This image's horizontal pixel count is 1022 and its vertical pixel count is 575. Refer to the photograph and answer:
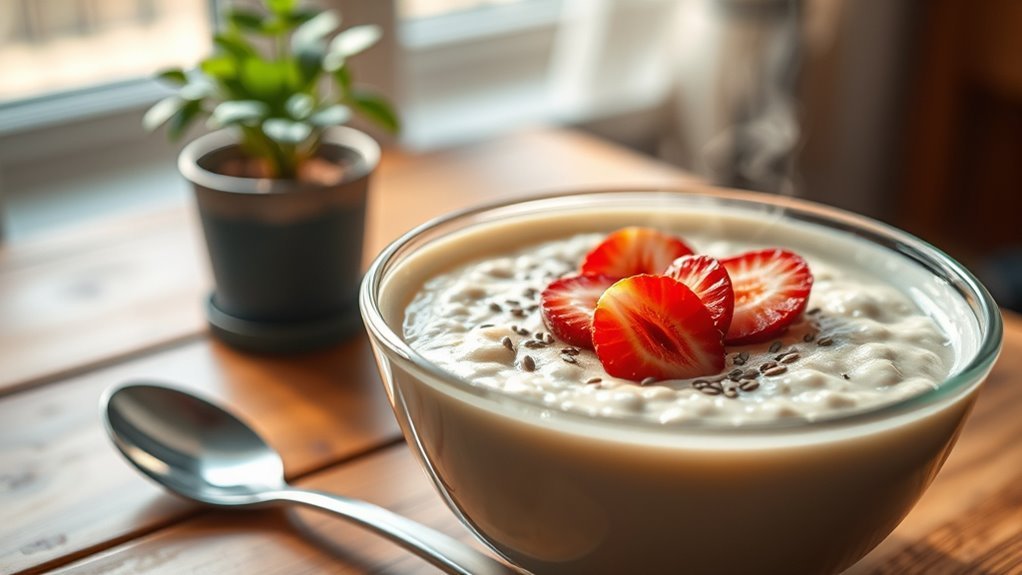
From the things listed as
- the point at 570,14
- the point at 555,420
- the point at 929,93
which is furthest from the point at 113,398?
the point at 929,93

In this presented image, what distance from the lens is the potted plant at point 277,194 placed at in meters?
0.99

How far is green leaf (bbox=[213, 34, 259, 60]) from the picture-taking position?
3.29 feet

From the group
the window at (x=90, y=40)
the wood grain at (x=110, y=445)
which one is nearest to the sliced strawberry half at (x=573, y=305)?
the wood grain at (x=110, y=445)

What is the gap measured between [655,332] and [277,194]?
0.44 m

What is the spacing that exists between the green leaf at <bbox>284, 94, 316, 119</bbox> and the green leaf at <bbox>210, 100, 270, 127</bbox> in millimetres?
27

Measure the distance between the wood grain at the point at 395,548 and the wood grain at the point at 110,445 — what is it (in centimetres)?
3

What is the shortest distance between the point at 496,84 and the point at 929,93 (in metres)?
1.13

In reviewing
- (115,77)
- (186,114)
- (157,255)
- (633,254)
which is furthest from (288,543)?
(115,77)

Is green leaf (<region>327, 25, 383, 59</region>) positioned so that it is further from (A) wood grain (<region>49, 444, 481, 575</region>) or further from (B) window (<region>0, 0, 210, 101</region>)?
(B) window (<region>0, 0, 210, 101</region>)

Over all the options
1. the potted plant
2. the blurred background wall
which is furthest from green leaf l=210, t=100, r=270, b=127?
the blurred background wall

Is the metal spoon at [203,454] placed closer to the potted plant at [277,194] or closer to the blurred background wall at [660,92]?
the potted plant at [277,194]

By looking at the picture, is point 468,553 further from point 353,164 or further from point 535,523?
point 353,164

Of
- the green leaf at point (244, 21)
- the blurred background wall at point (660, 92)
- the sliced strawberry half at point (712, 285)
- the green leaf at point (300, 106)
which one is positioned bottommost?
the blurred background wall at point (660, 92)

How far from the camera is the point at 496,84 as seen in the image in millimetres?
2400
